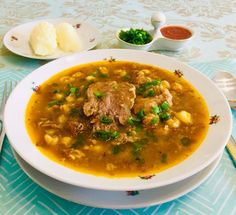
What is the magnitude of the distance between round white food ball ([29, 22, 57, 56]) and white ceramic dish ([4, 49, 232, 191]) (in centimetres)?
44

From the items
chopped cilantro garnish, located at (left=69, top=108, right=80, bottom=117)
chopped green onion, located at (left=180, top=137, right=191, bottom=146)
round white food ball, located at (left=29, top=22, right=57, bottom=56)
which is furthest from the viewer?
round white food ball, located at (left=29, top=22, right=57, bottom=56)

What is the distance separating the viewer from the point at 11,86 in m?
2.57

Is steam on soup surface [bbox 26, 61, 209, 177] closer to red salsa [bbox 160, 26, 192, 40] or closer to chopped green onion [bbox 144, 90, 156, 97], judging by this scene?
chopped green onion [bbox 144, 90, 156, 97]

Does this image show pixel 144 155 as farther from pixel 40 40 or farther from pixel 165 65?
pixel 40 40

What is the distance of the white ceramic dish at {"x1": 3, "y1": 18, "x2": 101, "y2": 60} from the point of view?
2947mm

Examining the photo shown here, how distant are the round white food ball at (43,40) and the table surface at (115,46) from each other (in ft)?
0.40

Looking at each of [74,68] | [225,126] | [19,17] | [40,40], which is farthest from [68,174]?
[19,17]

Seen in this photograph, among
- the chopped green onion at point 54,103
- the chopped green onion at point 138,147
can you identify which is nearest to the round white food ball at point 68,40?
the chopped green onion at point 54,103

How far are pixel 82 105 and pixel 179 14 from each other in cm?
226

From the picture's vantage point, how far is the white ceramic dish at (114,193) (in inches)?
61.4

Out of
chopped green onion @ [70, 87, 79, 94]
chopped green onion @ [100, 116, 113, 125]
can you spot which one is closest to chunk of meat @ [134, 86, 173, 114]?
chopped green onion @ [100, 116, 113, 125]

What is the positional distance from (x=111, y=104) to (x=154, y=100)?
276 mm

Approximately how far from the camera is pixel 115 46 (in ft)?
10.8

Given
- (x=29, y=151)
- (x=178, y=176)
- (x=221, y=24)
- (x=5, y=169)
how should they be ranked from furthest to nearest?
(x=221, y=24)
(x=5, y=169)
(x=29, y=151)
(x=178, y=176)
